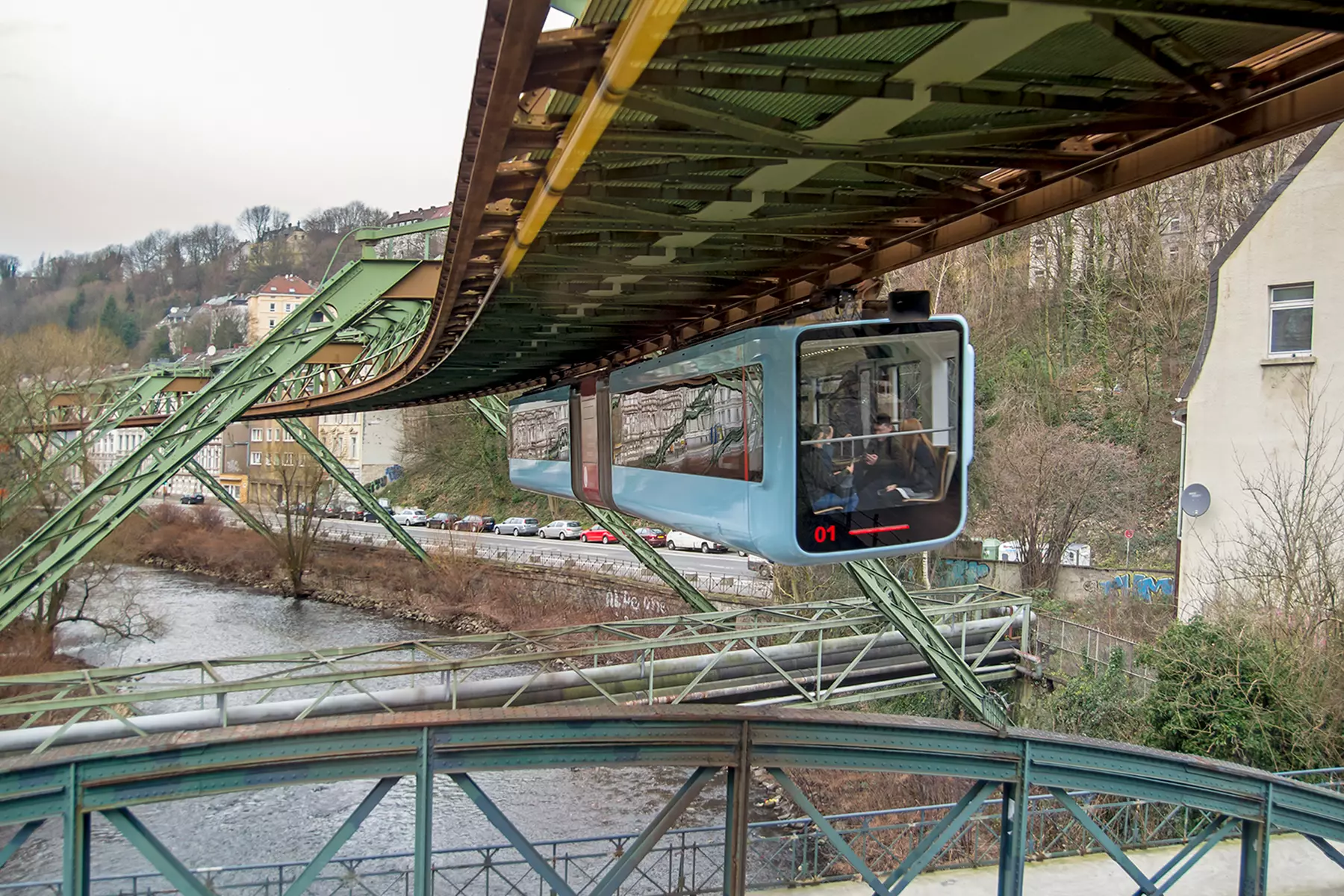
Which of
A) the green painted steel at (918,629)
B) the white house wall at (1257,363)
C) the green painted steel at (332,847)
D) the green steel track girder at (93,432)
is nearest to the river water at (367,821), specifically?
the green painted steel at (918,629)

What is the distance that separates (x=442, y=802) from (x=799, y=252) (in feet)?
39.5

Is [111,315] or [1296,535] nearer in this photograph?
[1296,535]

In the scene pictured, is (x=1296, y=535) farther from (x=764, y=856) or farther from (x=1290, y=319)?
(x=764, y=856)

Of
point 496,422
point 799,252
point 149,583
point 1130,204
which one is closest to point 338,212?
point 149,583

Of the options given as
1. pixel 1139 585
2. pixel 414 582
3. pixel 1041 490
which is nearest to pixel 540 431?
pixel 1041 490

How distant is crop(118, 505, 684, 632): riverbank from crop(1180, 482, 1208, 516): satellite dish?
13.3 m

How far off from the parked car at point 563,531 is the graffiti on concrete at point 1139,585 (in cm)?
2151

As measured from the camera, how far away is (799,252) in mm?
7609

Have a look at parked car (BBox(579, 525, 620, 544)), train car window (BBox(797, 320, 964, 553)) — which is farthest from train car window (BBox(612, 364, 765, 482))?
parked car (BBox(579, 525, 620, 544))

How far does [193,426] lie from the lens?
1263cm

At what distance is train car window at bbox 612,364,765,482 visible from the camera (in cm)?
707

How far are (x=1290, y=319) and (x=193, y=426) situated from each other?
1554 cm

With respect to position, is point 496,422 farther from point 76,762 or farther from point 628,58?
point 628,58

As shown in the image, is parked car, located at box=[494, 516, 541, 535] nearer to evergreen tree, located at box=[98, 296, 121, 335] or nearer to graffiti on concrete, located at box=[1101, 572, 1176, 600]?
graffiti on concrete, located at box=[1101, 572, 1176, 600]
